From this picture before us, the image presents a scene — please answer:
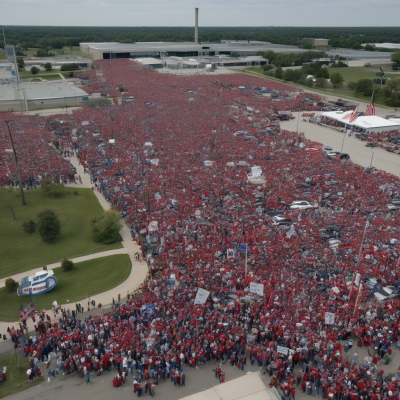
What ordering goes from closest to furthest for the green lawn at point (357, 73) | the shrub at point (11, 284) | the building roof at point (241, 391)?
the building roof at point (241, 391) < the shrub at point (11, 284) < the green lawn at point (357, 73)

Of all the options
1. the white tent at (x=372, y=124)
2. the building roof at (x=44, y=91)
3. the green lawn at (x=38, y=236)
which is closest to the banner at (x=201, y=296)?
the green lawn at (x=38, y=236)

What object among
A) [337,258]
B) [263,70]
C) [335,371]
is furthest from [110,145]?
[263,70]

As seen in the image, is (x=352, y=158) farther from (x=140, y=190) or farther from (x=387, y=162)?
(x=140, y=190)

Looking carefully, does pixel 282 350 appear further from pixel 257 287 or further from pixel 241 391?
pixel 257 287

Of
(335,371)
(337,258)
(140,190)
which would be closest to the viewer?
(335,371)

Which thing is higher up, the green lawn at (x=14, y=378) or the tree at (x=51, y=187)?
the tree at (x=51, y=187)

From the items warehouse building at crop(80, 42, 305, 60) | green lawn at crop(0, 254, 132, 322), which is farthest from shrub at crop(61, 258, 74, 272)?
warehouse building at crop(80, 42, 305, 60)

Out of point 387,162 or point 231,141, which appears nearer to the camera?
point 387,162

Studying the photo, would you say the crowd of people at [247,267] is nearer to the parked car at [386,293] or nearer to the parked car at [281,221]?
the parked car at [281,221]
